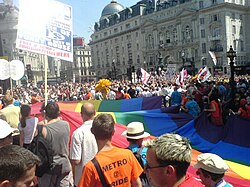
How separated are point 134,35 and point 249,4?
29034mm

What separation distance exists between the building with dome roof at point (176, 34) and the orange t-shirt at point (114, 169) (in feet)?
138

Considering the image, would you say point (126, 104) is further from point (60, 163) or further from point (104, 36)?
point (104, 36)

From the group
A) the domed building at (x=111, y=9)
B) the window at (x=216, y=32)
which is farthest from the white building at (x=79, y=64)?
the window at (x=216, y=32)

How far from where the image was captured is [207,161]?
9.51ft

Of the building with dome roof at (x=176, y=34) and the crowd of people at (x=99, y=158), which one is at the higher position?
the building with dome roof at (x=176, y=34)

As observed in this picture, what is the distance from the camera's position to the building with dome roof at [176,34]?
59250 mm

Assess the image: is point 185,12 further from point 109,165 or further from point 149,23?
point 109,165

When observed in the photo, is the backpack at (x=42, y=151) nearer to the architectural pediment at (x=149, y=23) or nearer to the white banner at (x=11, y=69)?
the white banner at (x=11, y=69)

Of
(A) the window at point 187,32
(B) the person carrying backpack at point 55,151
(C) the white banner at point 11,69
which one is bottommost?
(B) the person carrying backpack at point 55,151

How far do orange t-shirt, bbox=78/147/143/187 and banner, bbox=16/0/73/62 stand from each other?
3.61 m

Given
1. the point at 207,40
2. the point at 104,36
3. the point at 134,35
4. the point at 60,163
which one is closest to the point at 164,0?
the point at 134,35

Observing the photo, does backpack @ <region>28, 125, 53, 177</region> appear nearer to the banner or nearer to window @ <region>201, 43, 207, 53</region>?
the banner

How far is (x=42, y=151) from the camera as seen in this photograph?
3742 millimetres

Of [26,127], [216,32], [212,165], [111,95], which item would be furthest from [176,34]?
[212,165]
